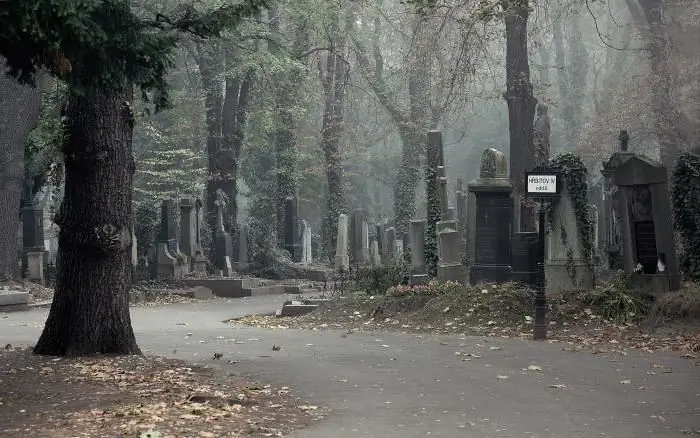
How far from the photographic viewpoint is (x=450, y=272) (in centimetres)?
2125

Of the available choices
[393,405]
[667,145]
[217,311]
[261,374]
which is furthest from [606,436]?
[667,145]

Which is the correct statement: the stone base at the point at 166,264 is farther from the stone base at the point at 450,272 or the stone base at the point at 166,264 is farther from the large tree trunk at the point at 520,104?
the stone base at the point at 450,272

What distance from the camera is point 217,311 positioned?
23.5m

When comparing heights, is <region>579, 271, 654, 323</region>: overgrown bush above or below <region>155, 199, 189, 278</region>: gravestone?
below

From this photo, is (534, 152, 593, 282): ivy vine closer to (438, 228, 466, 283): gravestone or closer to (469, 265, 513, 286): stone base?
(469, 265, 513, 286): stone base

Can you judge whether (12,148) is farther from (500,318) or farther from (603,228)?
(603,228)

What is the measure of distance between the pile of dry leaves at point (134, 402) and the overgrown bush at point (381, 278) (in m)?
11.0

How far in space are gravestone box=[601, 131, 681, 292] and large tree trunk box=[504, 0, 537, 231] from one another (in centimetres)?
620

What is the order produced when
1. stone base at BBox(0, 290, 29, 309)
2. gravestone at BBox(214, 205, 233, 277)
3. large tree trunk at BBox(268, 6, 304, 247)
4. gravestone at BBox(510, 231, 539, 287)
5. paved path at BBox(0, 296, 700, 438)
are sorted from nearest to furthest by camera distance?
paved path at BBox(0, 296, 700, 438) → gravestone at BBox(510, 231, 539, 287) → stone base at BBox(0, 290, 29, 309) → gravestone at BBox(214, 205, 233, 277) → large tree trunk at BBox(268, 6, 304, 247)

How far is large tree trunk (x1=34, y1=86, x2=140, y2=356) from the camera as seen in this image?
473 inches

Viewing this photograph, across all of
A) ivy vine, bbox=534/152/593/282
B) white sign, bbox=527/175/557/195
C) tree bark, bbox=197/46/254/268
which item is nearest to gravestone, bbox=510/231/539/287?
ivy vine, bbox=534/152/593/282

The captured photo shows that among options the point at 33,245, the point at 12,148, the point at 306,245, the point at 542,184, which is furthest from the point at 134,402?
the point at 306,245

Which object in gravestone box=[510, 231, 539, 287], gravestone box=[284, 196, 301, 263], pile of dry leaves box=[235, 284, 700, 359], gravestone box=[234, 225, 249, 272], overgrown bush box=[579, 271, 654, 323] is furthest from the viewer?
gravestone box=[284, 196, 301, 263]

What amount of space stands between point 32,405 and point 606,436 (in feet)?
16.3
